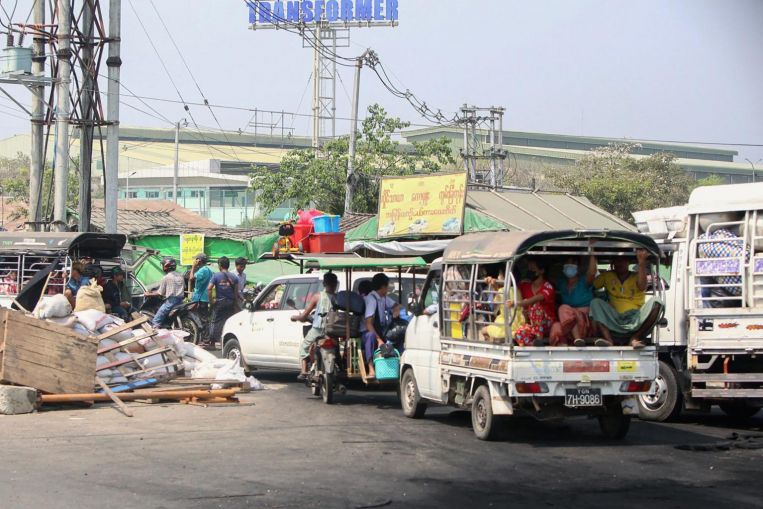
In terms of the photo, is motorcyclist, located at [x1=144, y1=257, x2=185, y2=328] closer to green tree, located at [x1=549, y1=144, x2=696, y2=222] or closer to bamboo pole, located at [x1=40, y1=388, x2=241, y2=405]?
bamboo pole, located at [x1=40, y1=388, x2=241, y2=405]

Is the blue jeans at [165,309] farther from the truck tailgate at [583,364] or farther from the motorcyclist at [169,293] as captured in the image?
the truck tailgate at [583,364]

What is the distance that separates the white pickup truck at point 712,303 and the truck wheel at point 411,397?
2.78m

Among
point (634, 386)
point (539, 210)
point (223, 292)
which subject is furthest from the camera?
point (539, 210)

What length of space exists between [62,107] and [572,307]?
15.9 meters

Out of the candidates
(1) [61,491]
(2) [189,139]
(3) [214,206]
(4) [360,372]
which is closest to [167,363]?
(4) [360,372]

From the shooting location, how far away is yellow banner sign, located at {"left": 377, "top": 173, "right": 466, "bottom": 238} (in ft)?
82.3

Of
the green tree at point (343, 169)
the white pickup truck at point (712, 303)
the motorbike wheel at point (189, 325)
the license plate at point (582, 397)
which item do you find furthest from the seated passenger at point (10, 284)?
the green tree at point (343, 169)

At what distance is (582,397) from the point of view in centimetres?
1057

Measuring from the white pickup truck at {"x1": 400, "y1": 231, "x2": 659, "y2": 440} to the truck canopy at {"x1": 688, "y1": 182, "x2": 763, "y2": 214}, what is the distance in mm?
1676

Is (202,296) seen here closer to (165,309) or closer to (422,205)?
(165,309)

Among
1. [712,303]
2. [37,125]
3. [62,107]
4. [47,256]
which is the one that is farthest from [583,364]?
[37,125]

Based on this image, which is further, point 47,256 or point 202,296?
point 202,296

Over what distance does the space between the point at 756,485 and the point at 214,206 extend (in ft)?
209

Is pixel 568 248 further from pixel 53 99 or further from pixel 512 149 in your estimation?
pixel 512 149
